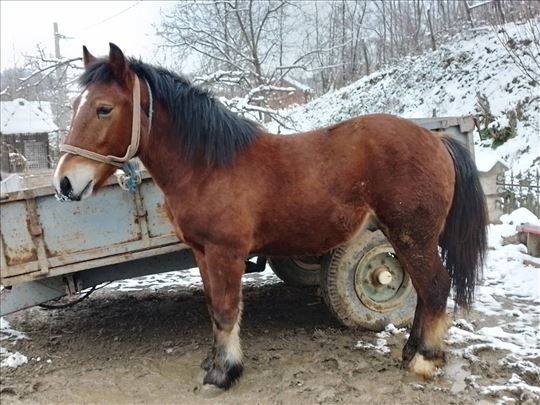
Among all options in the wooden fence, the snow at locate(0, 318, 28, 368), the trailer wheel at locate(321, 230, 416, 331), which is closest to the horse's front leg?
the trailer wheel at locate(321, 230, 416, 331)

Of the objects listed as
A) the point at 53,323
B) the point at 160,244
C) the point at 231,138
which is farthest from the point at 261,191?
the point at 53,323

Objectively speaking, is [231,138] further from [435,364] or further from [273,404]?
[435,364]

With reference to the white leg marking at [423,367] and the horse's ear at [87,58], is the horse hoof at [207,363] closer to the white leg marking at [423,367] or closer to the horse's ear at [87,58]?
the white leg marking at [423,367]

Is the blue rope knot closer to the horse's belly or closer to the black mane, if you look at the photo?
the black mane

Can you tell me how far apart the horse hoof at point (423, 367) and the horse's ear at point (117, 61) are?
248 cm

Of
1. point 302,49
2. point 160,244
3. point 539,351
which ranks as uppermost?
point 302,49

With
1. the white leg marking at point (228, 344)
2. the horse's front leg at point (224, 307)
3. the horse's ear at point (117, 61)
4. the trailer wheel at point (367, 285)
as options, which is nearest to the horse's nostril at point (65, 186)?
the horse's ear at point (117, 61)

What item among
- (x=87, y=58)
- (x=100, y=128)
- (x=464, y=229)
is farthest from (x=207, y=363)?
(x=87, y=58)

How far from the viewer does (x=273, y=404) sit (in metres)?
2.79

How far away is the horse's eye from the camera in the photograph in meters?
2.66

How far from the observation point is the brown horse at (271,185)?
2852 mm

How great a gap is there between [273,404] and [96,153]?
1.76m

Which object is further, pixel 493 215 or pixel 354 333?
pixel 493 215

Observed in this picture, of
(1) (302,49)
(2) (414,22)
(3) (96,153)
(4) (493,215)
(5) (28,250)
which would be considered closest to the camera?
(3) (96,153)
